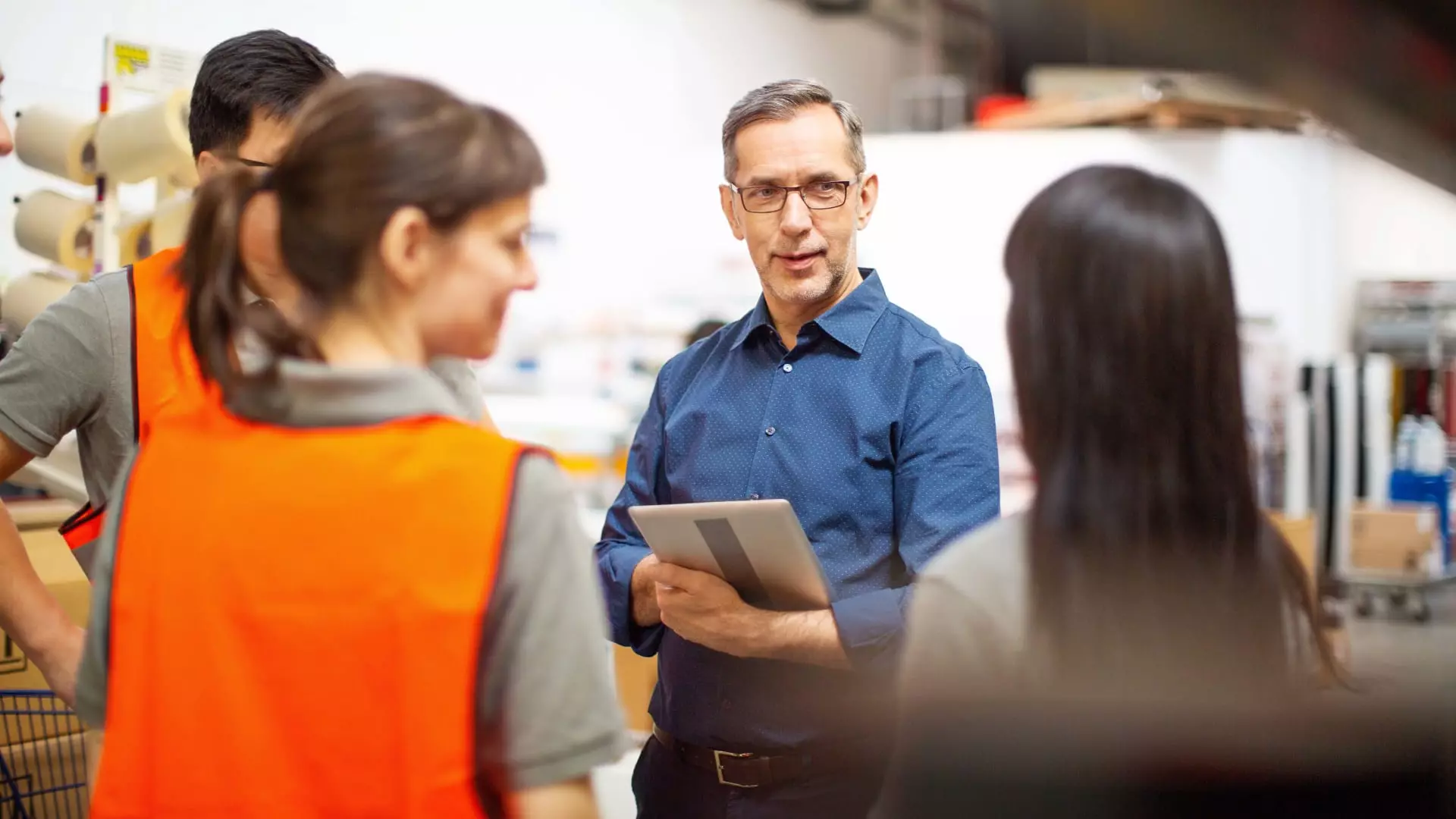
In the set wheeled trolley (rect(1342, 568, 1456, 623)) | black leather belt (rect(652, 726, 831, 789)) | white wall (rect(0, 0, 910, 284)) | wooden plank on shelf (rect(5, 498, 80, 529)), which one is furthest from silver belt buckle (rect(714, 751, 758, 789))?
white wall (rect(0, 0, 910, 284))

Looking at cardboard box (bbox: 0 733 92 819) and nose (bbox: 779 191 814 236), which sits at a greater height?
nose (bbox: 779 191 814 236)

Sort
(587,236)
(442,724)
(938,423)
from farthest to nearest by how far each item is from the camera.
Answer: (587,236), (938,423), (442,724)

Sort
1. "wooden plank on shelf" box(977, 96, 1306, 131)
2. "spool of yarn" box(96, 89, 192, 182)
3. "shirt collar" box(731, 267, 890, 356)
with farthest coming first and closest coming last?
"spool of yarn" box(96, 89, 192, 182), "shirt collar" box(731, 267, 890, 356), "wooden plank on shelf" box(977, 96, 1306, 131)

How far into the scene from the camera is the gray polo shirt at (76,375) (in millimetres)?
1368

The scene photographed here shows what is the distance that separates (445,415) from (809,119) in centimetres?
100

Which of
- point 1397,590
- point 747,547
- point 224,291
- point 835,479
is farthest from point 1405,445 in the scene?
point 835,479

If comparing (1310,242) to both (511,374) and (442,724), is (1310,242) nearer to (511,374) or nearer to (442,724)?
(442,724)

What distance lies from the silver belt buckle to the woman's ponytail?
3.07ft

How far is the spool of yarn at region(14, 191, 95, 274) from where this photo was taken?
275 cm

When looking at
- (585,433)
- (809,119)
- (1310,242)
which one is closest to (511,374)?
(585,433)

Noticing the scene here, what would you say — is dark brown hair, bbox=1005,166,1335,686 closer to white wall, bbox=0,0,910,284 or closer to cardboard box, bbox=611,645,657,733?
cardboard box, bbox=611,645,657,733

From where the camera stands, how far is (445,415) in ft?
2.61

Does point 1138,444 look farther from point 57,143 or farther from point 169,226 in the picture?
point 57,143

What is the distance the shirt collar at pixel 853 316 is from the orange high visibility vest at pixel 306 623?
36.7 inches
